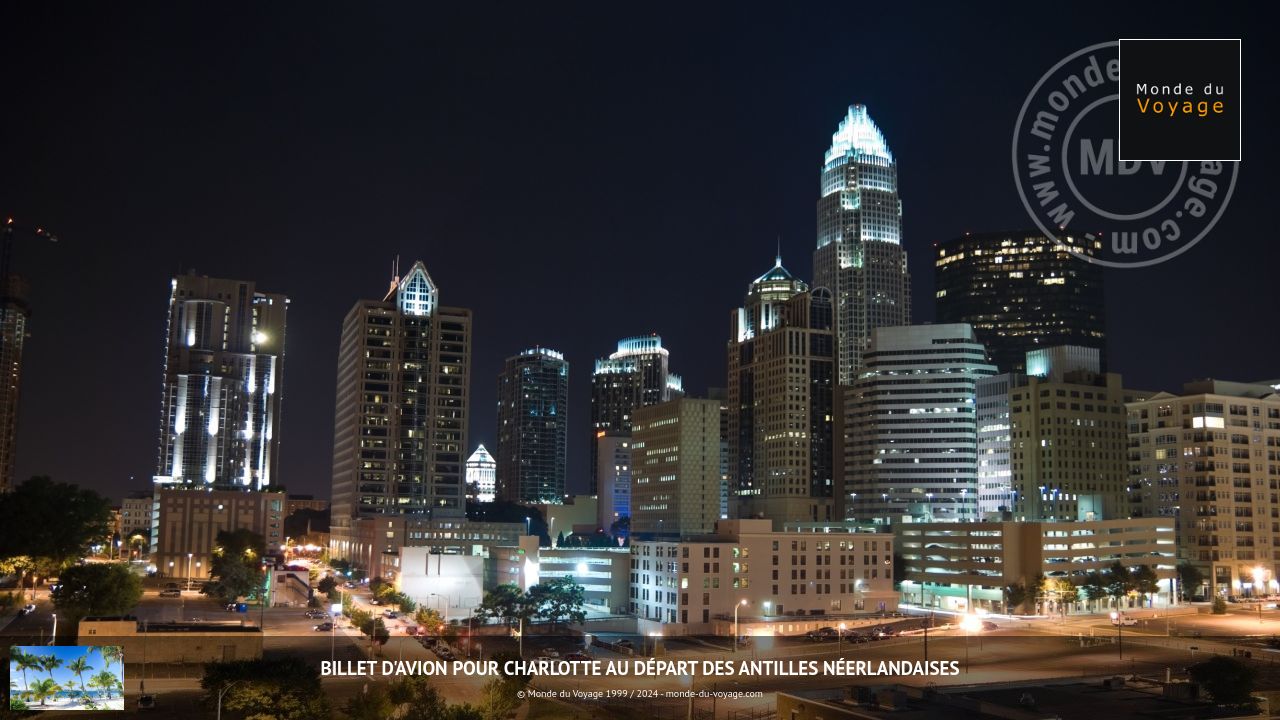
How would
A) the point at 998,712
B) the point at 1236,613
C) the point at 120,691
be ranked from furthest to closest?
the point at 1236,613, the point at 120,691, the point at 998,712

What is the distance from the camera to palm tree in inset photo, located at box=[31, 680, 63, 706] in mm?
55938

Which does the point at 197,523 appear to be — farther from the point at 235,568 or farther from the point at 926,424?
the point at 926,424

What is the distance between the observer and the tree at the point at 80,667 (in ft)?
192

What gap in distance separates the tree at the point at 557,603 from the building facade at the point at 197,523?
3065 inches

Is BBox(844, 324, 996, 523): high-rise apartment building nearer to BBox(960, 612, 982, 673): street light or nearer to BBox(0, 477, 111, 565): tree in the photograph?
BBox(960, 612, 982, 673): street light

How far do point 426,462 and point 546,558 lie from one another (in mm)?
64583

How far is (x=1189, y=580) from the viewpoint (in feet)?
490

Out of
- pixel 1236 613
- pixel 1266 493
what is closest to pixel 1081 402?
pixel 1266 493

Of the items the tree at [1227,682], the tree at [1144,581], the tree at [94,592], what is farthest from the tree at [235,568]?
the tree at [1144,581]

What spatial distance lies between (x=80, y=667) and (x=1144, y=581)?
121178 mm

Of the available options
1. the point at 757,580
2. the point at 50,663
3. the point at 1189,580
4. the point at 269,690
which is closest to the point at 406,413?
the point at 757,580

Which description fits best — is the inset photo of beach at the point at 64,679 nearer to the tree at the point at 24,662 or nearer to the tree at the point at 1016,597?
the tree at the point at 24,662

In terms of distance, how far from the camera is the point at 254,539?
576 feet

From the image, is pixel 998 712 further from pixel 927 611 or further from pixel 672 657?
pixel 927 611
